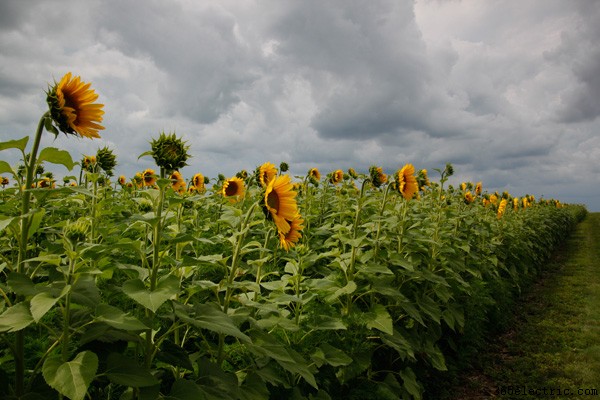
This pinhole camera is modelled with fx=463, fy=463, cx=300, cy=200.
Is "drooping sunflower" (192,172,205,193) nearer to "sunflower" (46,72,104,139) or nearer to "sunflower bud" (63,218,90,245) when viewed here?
"sunflower" (46,72,104,139)

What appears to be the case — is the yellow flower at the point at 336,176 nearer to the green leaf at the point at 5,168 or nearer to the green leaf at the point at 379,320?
the green leaf at the point at 379,320

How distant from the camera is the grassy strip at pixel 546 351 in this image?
5070mm

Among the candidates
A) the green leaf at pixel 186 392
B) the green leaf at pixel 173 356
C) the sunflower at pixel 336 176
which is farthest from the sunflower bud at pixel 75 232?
the sunflower at pixel 336 176

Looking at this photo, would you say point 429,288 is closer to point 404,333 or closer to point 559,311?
point 404,333

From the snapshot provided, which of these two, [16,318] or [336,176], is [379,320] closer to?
[16,318]

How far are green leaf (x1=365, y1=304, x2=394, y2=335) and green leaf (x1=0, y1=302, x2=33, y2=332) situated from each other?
2.20 m

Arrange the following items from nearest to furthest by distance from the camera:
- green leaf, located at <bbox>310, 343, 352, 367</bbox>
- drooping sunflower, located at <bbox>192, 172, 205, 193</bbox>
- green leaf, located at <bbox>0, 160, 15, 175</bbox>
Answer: green leaf, located at <bbox>0, 160, 15, 175</bbox>, green leaf, located at <bbox>310, 343, 352, 367</bbox>, drooping sunflower, located at <bbox>192, 172, 205, 193</bbox>

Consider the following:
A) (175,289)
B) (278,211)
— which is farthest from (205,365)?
(278,211)

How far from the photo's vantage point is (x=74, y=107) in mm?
1800

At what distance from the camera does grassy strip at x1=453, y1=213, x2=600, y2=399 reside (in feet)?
16.6

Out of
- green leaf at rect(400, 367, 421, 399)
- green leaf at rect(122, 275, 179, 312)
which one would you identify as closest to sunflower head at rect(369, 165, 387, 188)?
green leaf at rect(400, 367, 421, 399)

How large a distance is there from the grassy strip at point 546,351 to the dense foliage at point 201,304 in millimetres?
518

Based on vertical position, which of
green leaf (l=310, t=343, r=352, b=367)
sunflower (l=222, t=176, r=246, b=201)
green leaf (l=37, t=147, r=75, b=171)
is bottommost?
green leaf (l=310, t=343, r=352, b=367)

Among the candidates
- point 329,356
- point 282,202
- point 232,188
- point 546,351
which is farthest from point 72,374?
point 546,351
